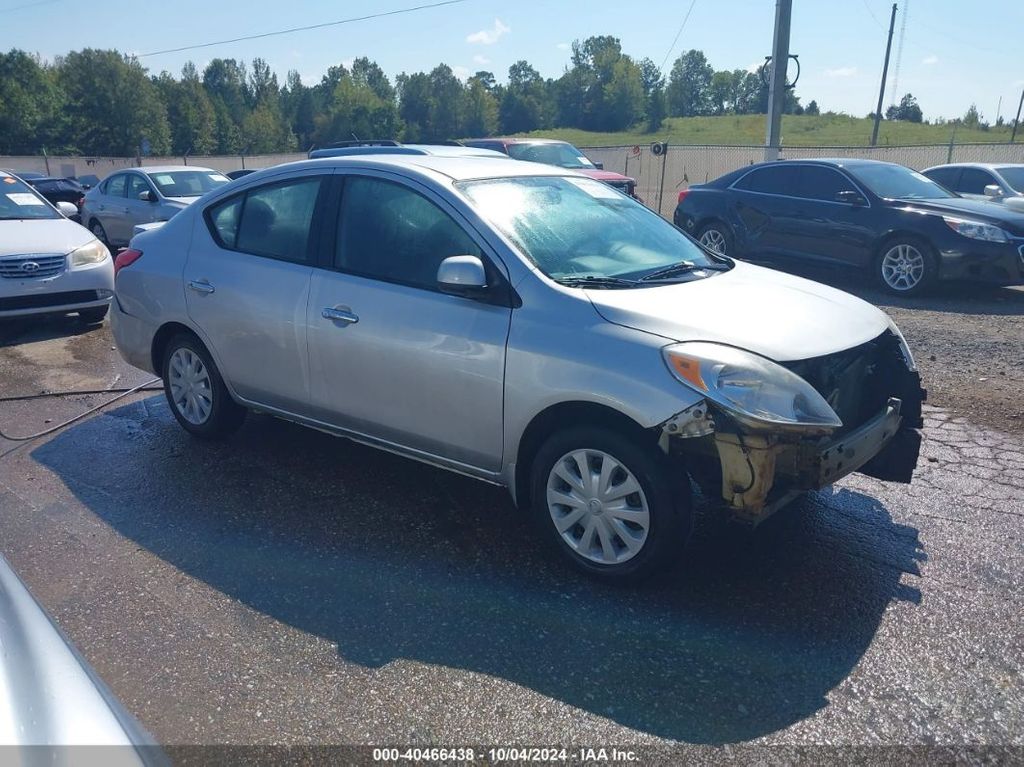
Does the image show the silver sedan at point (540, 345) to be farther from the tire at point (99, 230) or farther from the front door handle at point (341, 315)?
the tire at point (99, 230)

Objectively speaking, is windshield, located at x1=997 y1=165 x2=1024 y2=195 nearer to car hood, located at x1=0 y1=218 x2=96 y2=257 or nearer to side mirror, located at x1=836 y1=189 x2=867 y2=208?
side mirror, located at x1=836 y1=189 x2=867 y2=208

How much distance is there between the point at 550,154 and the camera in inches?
677

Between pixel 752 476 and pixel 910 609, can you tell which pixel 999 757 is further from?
pixel 752 476

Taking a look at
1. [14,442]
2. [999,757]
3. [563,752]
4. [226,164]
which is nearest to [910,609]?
[999,757]

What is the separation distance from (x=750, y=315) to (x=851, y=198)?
7.81m

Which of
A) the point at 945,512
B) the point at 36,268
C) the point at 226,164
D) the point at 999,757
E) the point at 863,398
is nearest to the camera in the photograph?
the point at 999,757

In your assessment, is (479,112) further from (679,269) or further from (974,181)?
(679,269)

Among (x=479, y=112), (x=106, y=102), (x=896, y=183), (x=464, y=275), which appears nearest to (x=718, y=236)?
(x=896, y=183)

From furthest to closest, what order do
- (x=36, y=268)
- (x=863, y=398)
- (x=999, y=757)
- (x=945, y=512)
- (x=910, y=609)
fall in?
(x=36, y=268), (x=945, y=512), (x=863, y=398), (x=910, y=609), (x=999, y=757)

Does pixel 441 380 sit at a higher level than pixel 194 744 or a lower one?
higher

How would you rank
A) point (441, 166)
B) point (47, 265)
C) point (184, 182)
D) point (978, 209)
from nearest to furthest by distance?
point (441, 166) → point (47, 265) → point (978, 209) → point (184, 182)

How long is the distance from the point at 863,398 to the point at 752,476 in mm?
1021

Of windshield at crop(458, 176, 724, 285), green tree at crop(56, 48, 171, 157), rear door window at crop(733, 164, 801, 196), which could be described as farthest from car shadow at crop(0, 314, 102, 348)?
green tree at crop(56, 48, 171, 157)

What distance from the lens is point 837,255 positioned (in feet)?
35.2
